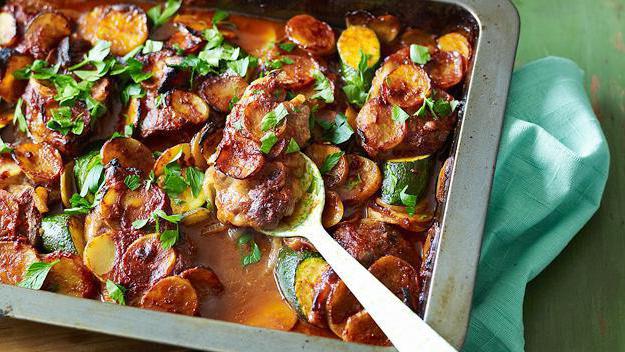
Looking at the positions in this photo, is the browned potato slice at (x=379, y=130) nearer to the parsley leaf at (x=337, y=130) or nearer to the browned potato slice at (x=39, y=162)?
the parsley leaf at (x=337, y=130)

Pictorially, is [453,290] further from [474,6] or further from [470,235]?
[474,6]

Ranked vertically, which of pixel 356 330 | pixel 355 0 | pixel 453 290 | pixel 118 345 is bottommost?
pixel 118 345

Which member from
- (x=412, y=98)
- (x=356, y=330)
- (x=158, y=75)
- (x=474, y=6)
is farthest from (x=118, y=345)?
(x=474, y=6)

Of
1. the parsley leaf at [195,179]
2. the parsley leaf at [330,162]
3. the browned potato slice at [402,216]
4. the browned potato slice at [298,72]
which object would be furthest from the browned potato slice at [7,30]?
the browned potato slice at [402,216]

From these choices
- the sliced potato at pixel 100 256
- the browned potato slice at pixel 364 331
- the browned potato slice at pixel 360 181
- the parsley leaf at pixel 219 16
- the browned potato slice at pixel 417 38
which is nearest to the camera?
the browned potato slice at pixel 364 331

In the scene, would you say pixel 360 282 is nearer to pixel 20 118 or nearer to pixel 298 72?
pixel 298 72

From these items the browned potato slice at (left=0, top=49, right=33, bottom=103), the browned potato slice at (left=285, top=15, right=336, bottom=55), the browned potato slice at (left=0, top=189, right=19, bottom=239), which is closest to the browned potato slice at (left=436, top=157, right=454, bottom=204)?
the browned potato slice at (left=285, top=15, right=336, bottom=55)

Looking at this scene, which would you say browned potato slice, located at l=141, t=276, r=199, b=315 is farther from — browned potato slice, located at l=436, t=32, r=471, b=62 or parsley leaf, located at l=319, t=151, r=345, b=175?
browned potato slice, located at l=436, t=32, r=471, b=62

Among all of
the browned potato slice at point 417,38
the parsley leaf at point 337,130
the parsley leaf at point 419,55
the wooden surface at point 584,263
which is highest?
the parsley leaf at point 419,55
